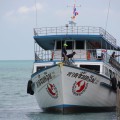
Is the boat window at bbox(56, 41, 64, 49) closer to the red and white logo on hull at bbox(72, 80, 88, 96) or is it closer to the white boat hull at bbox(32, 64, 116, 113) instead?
the white boat hull at bbox(32, 64, 116, 113)

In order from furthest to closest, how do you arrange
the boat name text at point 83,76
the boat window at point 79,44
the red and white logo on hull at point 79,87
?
the boat window at point 79,44 < the red and white logo on hull at point 79,87 < the boat name text at point 83,76

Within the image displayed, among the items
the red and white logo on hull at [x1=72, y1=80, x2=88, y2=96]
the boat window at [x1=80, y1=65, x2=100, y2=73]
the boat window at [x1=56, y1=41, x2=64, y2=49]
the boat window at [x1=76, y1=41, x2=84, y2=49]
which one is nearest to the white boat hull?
the red and white logo on hull at [x1=72, y1=80, x2=88, y2=96]

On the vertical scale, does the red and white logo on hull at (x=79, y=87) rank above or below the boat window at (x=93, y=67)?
below

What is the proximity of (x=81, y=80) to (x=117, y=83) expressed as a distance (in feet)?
11.4

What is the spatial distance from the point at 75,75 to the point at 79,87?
0.75 metres

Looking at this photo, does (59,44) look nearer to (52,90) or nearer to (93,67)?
(93,67)

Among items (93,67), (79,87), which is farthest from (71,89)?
(93,67)

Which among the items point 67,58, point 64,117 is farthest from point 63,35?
point 64,117

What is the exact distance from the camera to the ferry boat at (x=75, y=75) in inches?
1411

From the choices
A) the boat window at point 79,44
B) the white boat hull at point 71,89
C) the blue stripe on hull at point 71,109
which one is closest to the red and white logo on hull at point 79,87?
the white boat hull at point 71,89

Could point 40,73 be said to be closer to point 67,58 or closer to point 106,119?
point 67,58

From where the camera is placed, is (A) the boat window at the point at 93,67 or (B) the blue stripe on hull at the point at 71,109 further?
(A) the boat window at the point at 93,67

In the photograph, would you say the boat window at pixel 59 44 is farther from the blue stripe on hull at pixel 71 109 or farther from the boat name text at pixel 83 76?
the boat name text at pixel 83 76

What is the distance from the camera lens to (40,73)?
36594 millimetres
